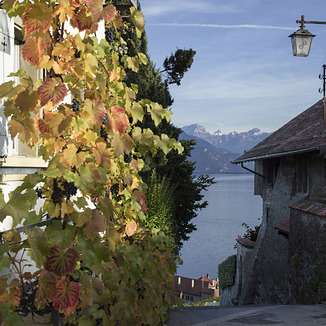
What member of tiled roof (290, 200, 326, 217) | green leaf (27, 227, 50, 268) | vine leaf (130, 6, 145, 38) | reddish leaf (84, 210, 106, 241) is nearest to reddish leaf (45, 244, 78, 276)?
green leaf (27, 227, 50, 268)

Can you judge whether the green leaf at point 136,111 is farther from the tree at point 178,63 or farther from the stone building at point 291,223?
the tree at point 178,63

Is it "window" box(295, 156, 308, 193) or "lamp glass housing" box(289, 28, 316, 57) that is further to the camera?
"window" box(295, 156, 308, 193)

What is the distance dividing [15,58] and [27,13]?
7.46 ft

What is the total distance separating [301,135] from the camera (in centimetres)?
1573

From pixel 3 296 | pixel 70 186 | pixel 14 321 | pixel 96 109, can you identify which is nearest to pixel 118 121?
pixel 96 109

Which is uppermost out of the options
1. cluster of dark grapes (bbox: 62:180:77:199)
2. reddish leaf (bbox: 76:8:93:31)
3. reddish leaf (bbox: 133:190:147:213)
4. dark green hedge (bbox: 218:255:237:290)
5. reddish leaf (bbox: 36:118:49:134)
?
reddish leaf (bbox: 76:8:93:31)

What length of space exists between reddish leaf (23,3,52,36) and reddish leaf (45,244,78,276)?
1.55m

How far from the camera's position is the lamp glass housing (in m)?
9.42

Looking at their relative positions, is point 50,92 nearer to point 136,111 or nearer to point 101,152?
point 101,152

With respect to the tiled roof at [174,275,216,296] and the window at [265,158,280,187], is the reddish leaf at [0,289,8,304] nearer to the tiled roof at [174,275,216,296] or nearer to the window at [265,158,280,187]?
the window at [265,158,280,187]

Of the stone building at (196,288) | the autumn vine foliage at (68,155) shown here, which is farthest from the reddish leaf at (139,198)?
the stone building at (196,288)

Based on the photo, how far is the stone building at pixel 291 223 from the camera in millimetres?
10273

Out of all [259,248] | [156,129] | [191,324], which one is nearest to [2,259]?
[191,324]

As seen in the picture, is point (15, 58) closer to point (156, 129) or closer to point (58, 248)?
point (58, 248)
